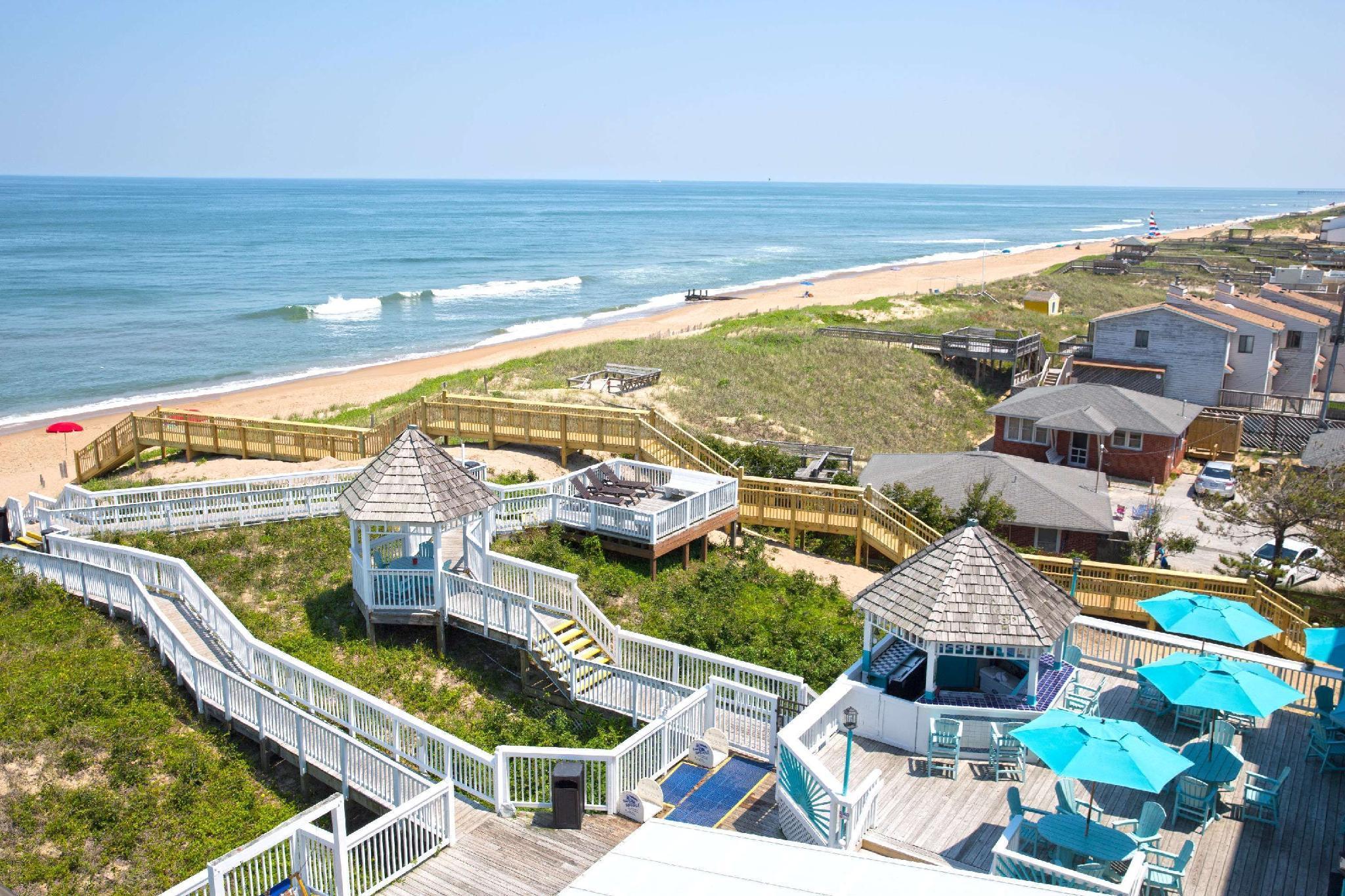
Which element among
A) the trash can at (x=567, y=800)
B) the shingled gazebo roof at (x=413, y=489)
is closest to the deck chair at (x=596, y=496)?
the shingled gazebo roof at (x=413, y=489)

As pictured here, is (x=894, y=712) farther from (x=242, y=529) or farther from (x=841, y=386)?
(x=841, y=386)

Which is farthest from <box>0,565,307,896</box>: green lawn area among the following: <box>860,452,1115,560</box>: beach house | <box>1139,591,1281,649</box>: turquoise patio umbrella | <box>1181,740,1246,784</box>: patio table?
<box>860,452,1115,560</box>: beach house

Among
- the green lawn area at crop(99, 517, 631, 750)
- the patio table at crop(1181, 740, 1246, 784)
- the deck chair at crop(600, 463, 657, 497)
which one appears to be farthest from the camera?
the deck chair at crop(600, 463, 657, 497)

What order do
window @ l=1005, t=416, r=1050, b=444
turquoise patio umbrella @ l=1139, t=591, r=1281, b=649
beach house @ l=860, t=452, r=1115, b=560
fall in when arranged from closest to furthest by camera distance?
turquoise patio umbrella @ l=1139, t=591, r=1281, b=649
beach house @ l=860, t=452, r=1115, b=560
window @ l=1005, t=416, r=1050, b=444

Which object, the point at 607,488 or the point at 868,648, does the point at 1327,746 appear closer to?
the point at 868,648

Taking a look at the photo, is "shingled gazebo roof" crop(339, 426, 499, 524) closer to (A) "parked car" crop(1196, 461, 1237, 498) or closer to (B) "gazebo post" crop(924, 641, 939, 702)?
(B) "gazebo post" crop(924, 641, 939, 702)

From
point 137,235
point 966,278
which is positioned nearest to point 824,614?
point 966,278

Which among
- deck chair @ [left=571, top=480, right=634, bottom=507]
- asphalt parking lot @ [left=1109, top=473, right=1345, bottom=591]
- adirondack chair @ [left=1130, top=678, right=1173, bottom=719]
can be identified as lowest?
asphalt parking lot @ [left=1109, top=473, right=1345, bottom=591]
